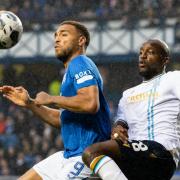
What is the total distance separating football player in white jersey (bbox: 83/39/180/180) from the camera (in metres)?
5.12

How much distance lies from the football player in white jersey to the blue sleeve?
0.46 metres

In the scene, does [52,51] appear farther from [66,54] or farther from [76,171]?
[76,171]

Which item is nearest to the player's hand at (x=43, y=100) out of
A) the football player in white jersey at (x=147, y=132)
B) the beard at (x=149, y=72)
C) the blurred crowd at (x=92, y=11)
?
the football player in white jersey at (x=147, y=132)

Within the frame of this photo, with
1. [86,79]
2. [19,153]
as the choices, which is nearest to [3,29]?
[86,79]

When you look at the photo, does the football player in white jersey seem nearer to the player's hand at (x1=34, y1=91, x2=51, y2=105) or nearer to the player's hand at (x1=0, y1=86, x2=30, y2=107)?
the player's hand at (x1=34, y1=91, x2=51, y2=105)

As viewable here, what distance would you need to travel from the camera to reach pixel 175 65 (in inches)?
595

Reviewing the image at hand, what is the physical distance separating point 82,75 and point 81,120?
14.2 inches

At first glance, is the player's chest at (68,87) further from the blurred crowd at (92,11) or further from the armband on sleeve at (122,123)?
the blurred crowd at (92,11)

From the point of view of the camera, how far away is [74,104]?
5.18m

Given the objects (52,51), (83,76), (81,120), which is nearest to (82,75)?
(83,76)

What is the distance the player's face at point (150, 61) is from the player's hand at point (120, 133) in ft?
1.68

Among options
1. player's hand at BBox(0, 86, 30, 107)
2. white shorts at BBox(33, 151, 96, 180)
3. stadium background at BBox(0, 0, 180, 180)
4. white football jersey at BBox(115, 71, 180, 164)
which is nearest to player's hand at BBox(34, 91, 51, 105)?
player's hand at BBox(0, 86, 30, 107)

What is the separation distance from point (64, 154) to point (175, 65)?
9.83 metres

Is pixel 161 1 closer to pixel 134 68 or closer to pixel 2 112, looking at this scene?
pixel 134 68
